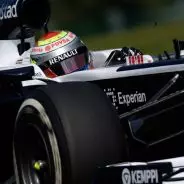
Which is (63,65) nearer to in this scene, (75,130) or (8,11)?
(8,11)

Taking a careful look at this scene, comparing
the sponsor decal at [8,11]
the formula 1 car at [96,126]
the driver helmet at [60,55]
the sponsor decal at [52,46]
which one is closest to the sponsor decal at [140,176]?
the formula 1 car at [96,126]

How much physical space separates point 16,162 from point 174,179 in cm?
105

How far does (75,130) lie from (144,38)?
10.4 metres

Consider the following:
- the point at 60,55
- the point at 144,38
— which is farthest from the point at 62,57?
the point at 144,38

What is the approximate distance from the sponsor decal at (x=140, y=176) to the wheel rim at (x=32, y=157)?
501mm

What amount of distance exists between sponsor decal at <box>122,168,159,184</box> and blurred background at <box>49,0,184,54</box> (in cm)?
925

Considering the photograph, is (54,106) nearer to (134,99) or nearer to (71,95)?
(71,95)

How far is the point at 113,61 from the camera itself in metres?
5.65

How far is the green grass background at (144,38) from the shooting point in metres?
12.8

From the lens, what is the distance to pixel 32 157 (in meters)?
3.60

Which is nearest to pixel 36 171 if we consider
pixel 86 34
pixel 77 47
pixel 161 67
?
pixel 161 67

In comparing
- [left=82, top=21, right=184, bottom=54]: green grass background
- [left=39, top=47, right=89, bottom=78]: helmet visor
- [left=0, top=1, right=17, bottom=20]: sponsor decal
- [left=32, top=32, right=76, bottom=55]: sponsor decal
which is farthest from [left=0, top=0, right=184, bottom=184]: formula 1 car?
[left=82, top=21, right=184, bottom=54]: green grass background

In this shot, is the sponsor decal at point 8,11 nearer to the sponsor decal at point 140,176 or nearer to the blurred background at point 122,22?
the sponsor decal at point 140,176

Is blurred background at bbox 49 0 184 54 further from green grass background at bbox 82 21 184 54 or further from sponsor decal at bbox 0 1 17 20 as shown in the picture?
sponsor decal at bbox 0 1 17 20
